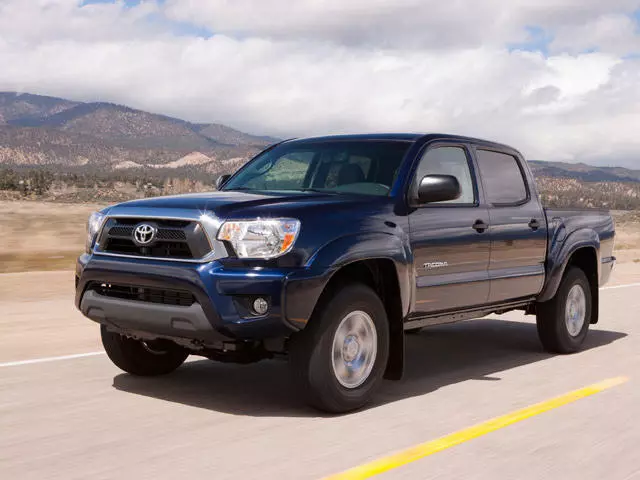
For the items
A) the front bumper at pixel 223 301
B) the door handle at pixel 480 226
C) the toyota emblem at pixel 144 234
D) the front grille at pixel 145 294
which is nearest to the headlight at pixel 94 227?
the front grille at pixel 145 294

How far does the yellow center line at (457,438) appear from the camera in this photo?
498cm

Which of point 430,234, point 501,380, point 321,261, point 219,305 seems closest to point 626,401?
point 501,380

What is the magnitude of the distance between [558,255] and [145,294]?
423cm

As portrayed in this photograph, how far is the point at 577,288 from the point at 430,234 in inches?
113

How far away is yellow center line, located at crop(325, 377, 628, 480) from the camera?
4.98 meters

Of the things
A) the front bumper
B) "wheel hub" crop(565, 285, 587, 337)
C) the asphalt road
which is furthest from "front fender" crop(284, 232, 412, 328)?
"wheel hub" crop(565, 285, 587, 337)

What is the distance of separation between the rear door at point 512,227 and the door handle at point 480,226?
5.8 inches

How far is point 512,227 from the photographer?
8.20m

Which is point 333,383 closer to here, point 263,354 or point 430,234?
point 263,354

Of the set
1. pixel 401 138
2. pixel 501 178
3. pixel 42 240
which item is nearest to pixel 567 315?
pixel 501 178

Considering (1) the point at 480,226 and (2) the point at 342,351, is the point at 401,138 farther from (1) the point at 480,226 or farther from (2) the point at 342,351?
(2) the point at 342,351

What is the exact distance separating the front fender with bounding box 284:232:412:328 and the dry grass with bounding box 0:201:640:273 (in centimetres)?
1430

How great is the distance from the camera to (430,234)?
7.09m

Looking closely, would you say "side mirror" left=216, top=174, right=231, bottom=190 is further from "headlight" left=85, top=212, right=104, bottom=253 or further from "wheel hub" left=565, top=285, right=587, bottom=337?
"wheel hub" left=565, top=285, right=587, bottom=337
